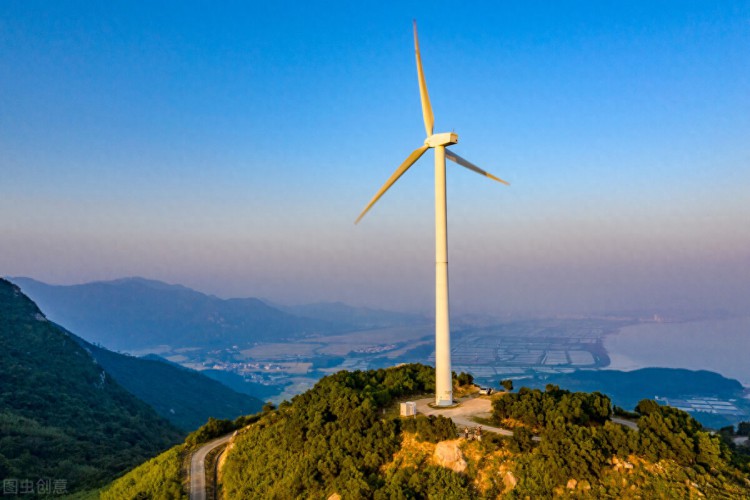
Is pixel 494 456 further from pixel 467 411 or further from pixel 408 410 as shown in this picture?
pixel 467 411

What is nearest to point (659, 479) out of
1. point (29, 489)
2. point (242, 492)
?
point (242, 492)

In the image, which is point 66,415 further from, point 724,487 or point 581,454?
point 724,487

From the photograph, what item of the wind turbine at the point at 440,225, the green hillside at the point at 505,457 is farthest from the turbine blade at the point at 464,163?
the green hillside at the point at 505,457

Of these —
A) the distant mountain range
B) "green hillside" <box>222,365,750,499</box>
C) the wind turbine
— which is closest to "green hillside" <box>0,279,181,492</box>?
the distant mountain range

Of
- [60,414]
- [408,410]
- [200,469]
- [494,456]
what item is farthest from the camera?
[60,414]

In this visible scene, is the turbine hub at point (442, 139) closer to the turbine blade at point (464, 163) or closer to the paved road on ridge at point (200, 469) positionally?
the turbine blade at point (464, 163)

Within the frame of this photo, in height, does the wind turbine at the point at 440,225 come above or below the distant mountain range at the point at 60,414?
above

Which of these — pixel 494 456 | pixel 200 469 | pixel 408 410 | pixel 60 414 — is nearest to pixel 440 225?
pixel 408 410
